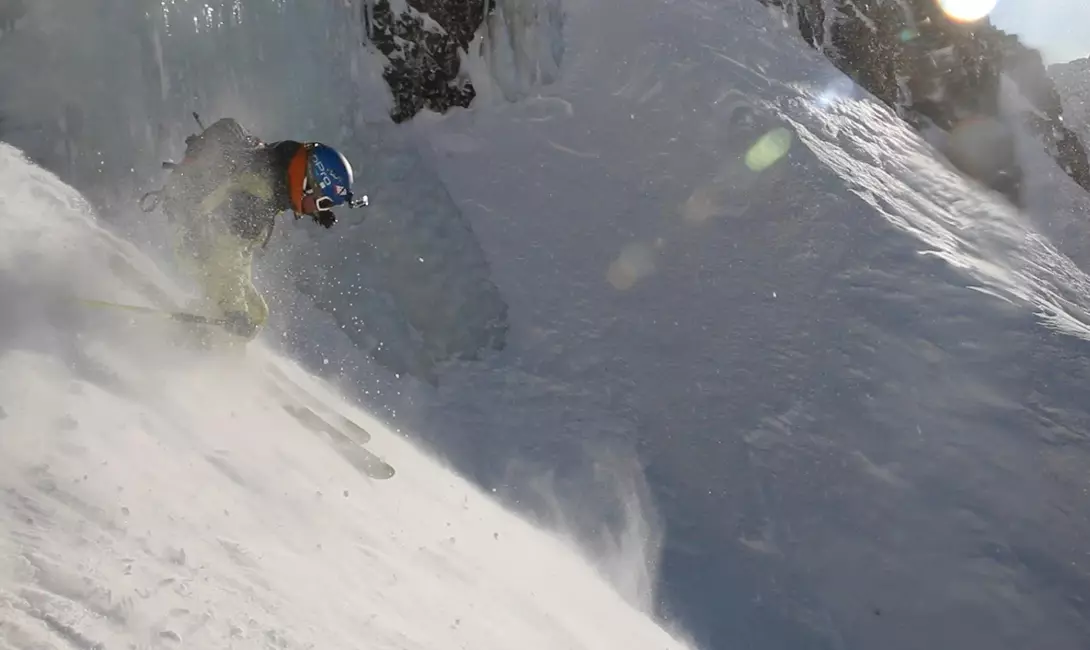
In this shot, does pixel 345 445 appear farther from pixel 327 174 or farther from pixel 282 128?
pixel 282 128

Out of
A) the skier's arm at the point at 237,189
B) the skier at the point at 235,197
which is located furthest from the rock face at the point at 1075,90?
the skier's arm at the point at 237,189

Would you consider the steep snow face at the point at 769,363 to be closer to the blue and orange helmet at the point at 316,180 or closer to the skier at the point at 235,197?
the skier at the point at 235,197

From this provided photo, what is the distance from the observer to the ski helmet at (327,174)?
639cm

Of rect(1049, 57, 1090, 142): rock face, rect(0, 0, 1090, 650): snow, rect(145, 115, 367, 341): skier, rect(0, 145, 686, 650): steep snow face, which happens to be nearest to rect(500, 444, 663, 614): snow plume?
rect(0, 0, 1090, 650): snow

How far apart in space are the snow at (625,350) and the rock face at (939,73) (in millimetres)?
11838

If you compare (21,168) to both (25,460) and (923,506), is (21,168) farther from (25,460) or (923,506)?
(923,506)

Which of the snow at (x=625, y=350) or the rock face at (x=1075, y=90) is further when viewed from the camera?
the rock face at (x=1075, y=90)

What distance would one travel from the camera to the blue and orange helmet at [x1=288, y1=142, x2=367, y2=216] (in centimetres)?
639

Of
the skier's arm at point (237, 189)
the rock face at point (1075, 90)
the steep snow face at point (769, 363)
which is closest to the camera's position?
the skier's arm at point (237, 189)

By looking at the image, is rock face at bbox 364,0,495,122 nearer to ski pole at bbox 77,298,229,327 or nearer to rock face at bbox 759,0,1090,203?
ski pole at bbox 77,298,229,327

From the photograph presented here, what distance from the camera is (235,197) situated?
659 cm

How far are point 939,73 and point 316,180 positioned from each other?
29434 millimetres

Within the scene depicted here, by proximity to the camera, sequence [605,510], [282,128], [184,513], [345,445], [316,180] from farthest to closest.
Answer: [282,128]
[605,510]
[345,445]
[316,180]
[184,513]

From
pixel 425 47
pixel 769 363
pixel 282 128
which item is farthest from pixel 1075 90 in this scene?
pixel 282 128
